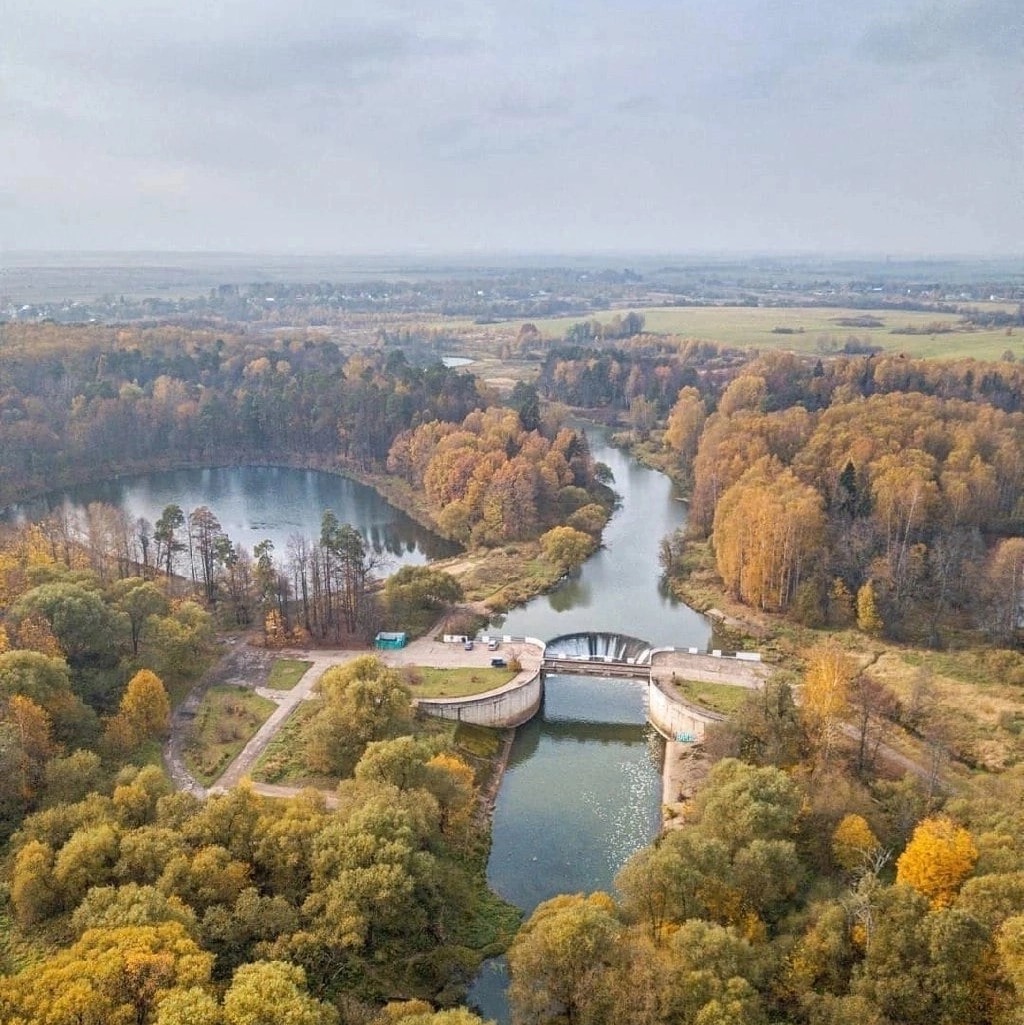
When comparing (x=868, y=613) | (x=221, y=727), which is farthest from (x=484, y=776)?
(x=868, y=613)

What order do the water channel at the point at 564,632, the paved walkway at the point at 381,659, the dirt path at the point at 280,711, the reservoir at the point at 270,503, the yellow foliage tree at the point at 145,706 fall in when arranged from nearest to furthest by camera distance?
the water channel at the point at 564,632, the dirt path at the point at 280,711, the yellow foliage tree at the point at 145,706, the paved walkway at the point at 381,659, the reservoir at the point at 270,503

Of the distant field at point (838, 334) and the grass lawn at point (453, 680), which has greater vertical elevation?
the distant field at point (838, 334)

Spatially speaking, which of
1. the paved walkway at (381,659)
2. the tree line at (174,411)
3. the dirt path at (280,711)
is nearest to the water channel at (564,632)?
the paved walkway at (381,659)

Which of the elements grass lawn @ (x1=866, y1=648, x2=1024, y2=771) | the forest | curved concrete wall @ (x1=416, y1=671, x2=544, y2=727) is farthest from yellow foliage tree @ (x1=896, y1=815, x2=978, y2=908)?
curved concrete wall @ (x1=416, y1=671, x2=544, y2=727)

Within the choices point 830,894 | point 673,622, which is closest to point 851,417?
point 673,622

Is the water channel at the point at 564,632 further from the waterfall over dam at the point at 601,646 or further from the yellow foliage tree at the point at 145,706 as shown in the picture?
the yellow foliage tree at the point at 145,706

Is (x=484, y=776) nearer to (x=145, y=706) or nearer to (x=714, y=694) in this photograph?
(x=714, y=694)
